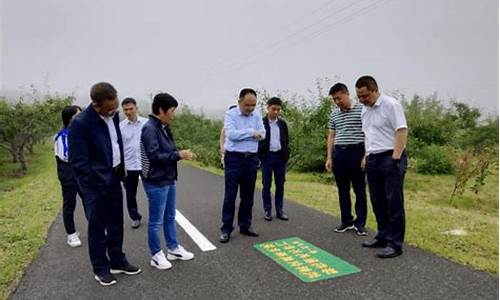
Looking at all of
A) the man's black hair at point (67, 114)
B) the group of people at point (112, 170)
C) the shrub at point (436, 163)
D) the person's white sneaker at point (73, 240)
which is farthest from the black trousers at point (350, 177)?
the shrub at point (436, 163)

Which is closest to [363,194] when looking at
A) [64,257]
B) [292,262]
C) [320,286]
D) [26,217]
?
[292,262]

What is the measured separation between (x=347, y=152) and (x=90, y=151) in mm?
2866

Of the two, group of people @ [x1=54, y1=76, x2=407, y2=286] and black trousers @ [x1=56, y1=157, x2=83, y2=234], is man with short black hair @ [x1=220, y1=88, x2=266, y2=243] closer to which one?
group of people @ [x1=54, y1=76, x2=407, y2=286]

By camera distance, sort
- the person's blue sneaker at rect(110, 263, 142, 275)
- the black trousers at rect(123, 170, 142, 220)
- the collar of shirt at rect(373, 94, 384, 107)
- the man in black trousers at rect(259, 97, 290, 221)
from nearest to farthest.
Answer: the person's blue sneaker at rect(110, 263, 142, 275)
the collar of shirt at rect(373, 94, 384, 107)
the black trousers at rect(123, 170, 142, 220)
the man in black trousers at rect(259, 97, 290, 221)

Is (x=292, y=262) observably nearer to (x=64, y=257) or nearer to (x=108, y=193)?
(x=108, y=193)

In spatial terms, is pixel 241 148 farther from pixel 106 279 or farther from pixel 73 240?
pixel 73 240

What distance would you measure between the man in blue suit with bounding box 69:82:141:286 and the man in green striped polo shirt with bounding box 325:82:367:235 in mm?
2535

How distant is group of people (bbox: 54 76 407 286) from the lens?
3533 mm

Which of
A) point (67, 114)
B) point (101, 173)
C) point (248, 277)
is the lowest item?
point (248, 277)

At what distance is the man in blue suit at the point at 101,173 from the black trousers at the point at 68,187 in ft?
3.57

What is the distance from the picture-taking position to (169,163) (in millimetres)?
3953

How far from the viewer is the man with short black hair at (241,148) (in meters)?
4.70

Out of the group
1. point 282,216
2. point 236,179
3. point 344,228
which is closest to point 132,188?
point 236,179

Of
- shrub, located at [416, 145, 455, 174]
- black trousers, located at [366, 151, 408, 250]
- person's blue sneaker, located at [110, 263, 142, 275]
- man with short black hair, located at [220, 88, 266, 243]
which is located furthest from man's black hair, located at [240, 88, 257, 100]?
shrub, located at [416, 145, 455, 174]
